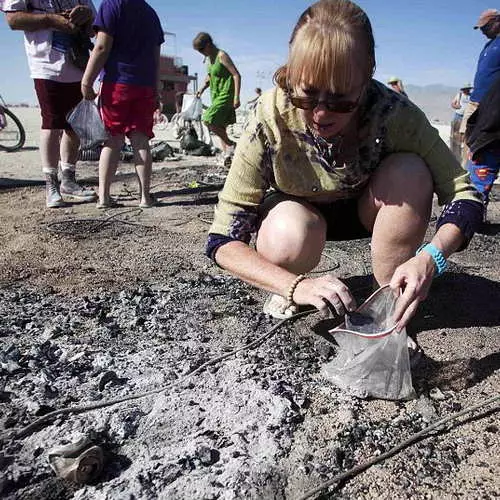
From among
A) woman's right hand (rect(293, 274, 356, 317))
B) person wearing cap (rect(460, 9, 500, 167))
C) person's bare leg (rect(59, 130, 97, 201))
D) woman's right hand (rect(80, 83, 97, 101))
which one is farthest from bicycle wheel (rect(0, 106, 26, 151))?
woman's right hand (rect(293, 274, 356, 317))

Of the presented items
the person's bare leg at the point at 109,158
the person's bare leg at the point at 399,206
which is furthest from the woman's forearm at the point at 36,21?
the person's bare leg at the point at 399,206

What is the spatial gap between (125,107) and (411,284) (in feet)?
9.60

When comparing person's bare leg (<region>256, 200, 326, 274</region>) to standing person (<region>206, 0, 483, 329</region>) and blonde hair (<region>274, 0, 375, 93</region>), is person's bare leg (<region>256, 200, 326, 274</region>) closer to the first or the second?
standing person (<region>206, 0, 483, 329</region>)

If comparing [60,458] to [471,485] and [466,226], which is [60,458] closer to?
[471,485]

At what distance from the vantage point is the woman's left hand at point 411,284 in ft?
4.92

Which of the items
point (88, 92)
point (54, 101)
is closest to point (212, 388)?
point (88, 92)

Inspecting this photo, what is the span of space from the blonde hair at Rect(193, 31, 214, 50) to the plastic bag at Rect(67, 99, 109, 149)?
123 inches

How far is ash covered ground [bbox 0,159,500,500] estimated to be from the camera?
1284 mm

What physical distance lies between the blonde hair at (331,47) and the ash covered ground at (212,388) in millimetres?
984

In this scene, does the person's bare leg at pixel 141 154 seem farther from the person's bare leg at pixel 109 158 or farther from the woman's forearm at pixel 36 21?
the woman's forearm at pixel 36 21

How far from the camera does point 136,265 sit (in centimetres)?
275

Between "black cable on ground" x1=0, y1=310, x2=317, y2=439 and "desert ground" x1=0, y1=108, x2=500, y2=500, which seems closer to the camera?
"desert ground" x1=0, y1=108, x2=500, y2=500

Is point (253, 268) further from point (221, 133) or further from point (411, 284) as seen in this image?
point (221, 133)

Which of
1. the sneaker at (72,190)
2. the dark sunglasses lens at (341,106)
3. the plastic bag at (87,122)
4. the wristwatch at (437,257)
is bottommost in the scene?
the sneaker at (72,190)
